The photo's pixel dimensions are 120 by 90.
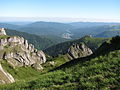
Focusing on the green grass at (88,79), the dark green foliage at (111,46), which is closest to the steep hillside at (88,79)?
the green grass at (88,79)

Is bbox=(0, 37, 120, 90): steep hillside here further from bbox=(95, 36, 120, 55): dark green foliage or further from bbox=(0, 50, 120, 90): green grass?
A: bbox=(95, 36, 120, 55): dark green foliage

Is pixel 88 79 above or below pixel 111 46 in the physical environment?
above

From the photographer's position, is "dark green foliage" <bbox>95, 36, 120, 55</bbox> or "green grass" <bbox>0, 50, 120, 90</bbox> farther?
"dark green foliage" <bbox>95, 36, 120, 55</bbox>

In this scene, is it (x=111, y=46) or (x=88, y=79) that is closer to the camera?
(x=88, y=79)

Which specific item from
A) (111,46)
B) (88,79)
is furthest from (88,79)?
(111,46)

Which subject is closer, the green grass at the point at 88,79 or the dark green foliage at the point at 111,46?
the green grass at the point at 88,79

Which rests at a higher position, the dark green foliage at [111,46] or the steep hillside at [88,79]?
the steep hillside at [88,79]

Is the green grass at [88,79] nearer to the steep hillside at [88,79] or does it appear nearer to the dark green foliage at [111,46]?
the steep hillside at [88,79]

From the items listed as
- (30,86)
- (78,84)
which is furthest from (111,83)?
(30,86)

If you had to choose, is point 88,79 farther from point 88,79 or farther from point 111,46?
point 111,46

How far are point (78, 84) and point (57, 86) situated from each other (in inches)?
69.5

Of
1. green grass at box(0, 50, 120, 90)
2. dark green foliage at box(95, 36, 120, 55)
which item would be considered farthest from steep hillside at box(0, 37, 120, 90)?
dark green foliage at box(95, 36, 120, 55)

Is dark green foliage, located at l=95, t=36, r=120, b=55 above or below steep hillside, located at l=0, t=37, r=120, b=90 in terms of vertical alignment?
below

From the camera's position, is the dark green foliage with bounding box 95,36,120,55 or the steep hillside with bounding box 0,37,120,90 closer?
the steep hillside with bounding box 0,37,120,90
